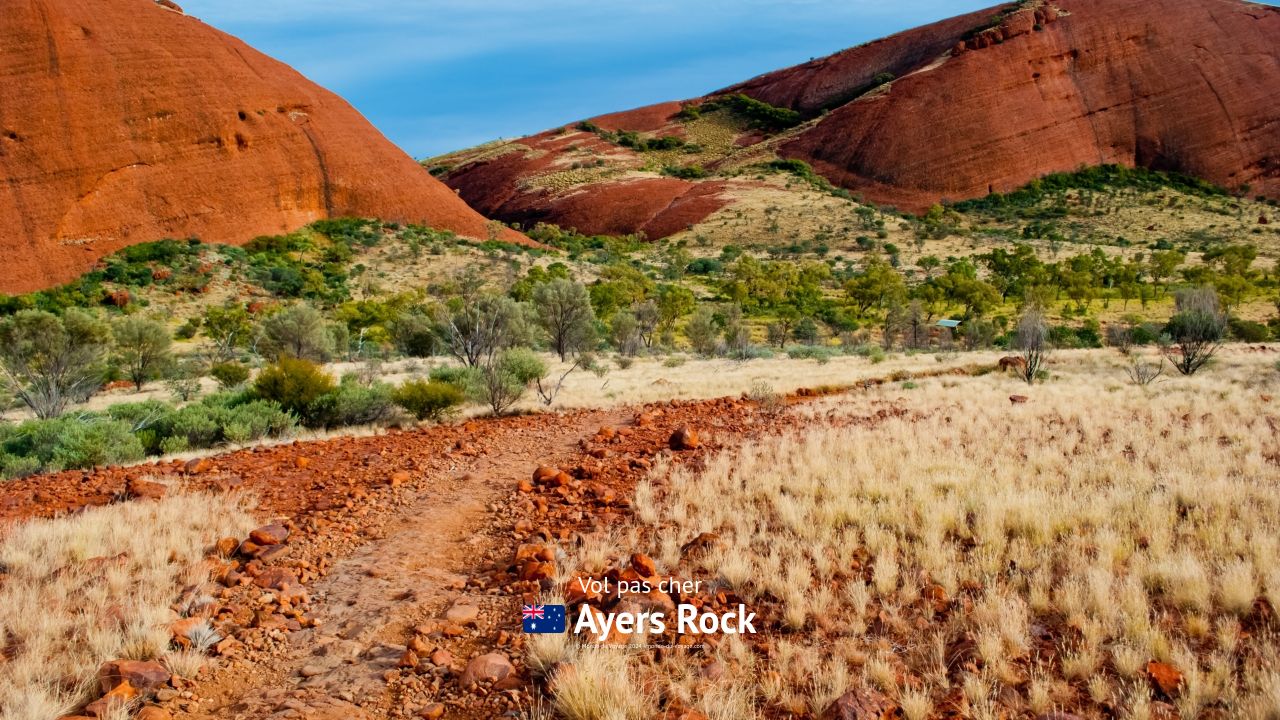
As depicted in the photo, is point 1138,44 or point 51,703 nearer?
point 51,703

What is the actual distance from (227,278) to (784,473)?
36746mm

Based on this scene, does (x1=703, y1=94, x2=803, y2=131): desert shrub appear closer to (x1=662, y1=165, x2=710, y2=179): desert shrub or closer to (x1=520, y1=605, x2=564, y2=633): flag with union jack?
(x1=662, y1=165, x2=710, y2=179): desert shrub

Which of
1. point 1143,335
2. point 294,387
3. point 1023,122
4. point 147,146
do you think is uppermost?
point 147,146

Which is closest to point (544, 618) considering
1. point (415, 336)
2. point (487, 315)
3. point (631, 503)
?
point (631, 503)

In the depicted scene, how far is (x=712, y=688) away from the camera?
2939mm

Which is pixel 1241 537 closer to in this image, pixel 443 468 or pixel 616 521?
pixel 616 521

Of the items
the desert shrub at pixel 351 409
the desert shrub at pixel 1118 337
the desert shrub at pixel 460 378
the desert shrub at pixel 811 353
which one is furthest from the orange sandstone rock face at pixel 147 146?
the desert shrub at pixel 1118 337

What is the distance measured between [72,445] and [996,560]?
9825 millimetres

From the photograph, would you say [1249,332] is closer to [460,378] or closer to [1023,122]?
[460,378]

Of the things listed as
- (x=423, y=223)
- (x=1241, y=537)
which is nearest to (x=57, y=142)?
(x=423, y=223)

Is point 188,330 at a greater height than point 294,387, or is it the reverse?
point 188,330

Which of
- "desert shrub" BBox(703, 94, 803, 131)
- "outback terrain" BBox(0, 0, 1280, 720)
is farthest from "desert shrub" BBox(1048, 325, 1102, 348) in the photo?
"desert shrub" BBox(703, 94, 803, 131)

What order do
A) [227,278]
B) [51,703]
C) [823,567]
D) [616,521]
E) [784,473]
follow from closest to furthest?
1. [51,703]
2. [823,567]
3. [616,521]
4. [784,473]
5. [227,278]

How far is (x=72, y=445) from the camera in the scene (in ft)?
26.3
